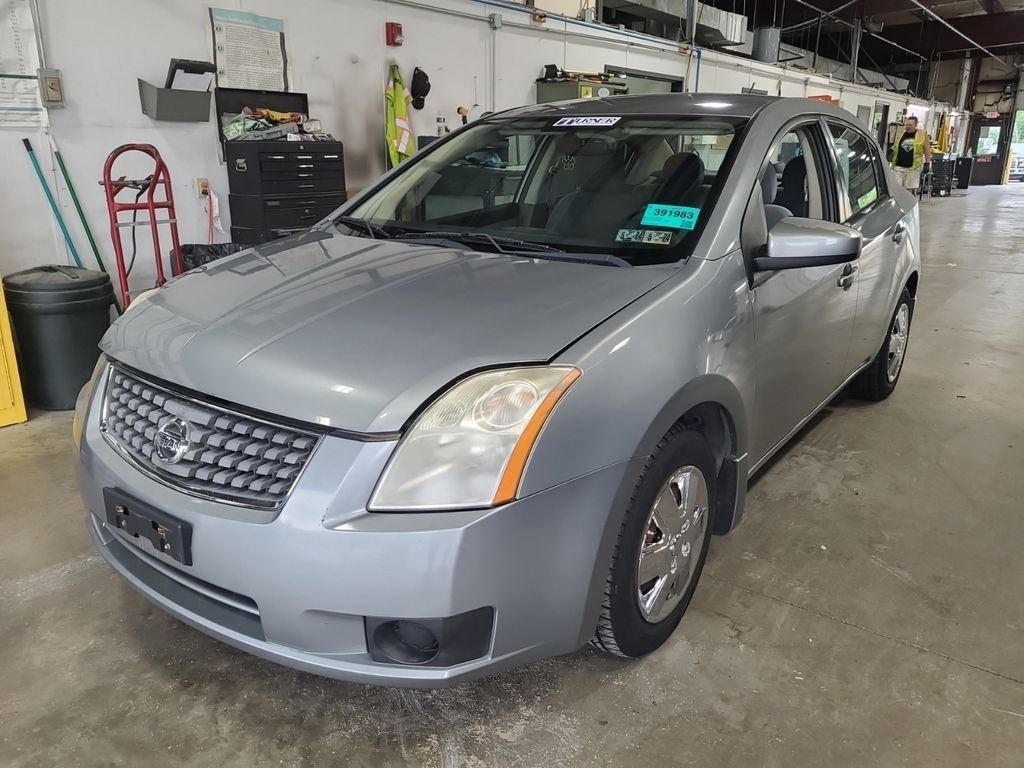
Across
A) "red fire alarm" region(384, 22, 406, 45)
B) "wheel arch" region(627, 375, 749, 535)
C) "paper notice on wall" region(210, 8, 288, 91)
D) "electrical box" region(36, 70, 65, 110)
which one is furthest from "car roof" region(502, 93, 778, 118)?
"red fire alarm" region(384, 22, 406, 45)

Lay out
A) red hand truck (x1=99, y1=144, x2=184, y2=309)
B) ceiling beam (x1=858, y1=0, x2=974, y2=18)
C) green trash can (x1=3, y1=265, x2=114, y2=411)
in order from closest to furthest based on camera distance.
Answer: green trash can (x1=3, y1=265, x2=114, y2=411) → red hand truck (x1=99, y1=144, x2=184, y2=309) → ceiling beam (x1=858, y1=0, x2=974, y2=18)

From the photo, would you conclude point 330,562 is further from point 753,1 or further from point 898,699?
point 753,1

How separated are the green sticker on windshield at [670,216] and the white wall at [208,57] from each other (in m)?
3.53

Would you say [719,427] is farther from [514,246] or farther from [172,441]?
[172,441]

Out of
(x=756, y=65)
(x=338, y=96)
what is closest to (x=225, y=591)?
(x=338, y=96)

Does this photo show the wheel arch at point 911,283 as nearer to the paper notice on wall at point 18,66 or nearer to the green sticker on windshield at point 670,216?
the green sticker on windshield at point 670,216

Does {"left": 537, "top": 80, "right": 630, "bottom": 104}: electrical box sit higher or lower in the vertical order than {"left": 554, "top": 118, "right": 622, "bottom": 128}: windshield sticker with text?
higher

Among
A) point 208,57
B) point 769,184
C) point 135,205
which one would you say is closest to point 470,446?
point 769,184

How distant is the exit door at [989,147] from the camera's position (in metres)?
22.6

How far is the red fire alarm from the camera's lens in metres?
5.54

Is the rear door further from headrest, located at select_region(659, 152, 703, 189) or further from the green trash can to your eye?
the green trash can

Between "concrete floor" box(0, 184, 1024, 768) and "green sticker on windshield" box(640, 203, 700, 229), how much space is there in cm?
96

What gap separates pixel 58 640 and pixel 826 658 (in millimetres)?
1817

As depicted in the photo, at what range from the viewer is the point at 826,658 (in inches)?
69.2
